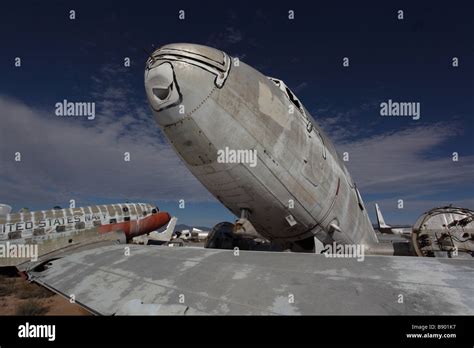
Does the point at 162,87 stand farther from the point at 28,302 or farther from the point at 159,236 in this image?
the point at 159,236

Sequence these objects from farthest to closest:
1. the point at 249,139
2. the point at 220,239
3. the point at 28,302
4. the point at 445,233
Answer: the point at 28,302 → the point at 220,239 → the point at 445,233 → the point at 249,139

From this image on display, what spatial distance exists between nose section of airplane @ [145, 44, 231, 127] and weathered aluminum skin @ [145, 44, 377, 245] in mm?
23

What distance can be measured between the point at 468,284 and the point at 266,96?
18.7 feet

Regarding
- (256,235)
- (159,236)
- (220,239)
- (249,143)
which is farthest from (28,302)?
(159,236)

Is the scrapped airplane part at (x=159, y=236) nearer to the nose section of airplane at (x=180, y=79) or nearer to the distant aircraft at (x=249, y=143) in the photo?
the distant aircraft at (x=249, y=143)

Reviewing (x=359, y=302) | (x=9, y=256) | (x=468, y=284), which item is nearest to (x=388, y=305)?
(x=359, y=302)

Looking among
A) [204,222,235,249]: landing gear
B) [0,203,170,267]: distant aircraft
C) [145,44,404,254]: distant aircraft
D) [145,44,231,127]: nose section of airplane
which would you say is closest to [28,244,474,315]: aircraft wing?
[145,44,404,254]: distant aircraft

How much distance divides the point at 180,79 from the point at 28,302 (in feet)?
54.4

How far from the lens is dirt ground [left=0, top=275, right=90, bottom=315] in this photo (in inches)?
530

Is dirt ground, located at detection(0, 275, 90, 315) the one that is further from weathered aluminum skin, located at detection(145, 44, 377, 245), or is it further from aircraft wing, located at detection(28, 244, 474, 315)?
weathered aluminum skin, located at detection(145, 44, 377, 245)

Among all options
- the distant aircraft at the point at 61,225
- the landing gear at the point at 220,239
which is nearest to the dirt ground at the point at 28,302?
the distant aircraft at the point at 61,225

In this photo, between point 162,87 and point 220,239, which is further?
point 220,239

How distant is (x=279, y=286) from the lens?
357cm
